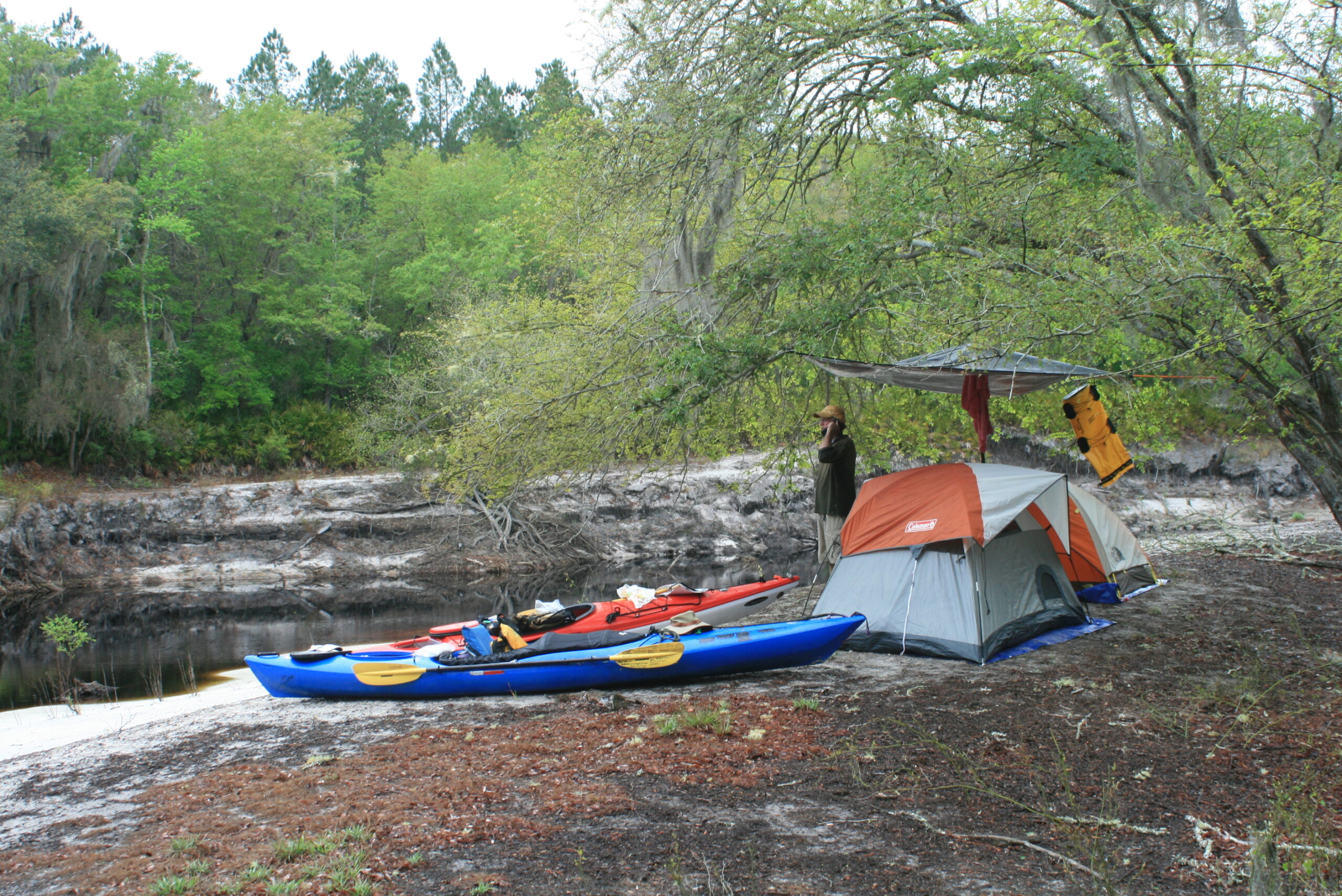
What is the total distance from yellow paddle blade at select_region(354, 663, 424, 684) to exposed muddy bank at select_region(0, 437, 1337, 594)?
39.3ft

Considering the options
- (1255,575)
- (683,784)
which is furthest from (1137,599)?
(683,784)

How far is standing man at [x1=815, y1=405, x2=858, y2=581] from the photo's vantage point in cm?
850

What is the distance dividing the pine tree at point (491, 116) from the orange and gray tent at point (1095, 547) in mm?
43572

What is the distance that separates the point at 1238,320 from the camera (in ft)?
19.4

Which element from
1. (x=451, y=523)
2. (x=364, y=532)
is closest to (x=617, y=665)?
(x=451, y=523)

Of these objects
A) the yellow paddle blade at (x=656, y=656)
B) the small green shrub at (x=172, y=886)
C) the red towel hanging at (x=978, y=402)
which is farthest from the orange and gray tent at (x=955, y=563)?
the small green shrub at (x=172, y=886)

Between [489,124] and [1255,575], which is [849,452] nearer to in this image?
[1255,575]

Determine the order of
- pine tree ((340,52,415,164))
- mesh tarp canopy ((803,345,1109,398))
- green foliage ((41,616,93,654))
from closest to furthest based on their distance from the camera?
1. mesh tarp canopy ((803,345,1109,398))
2. green foliage ((41,616,93,654))
3. pine tree ((340,52,415,164))

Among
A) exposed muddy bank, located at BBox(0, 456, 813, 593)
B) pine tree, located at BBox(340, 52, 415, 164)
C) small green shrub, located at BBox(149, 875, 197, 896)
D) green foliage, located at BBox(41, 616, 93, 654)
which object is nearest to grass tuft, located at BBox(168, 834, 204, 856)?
small green shrub, located at BBox(149, 875, 197, 896)

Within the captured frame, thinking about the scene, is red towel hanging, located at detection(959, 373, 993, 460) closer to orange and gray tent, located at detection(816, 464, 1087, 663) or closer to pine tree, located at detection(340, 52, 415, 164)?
orange and gray tent, located at detection(816, 464, 1087, 663)

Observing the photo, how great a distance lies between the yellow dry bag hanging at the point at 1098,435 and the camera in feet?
23.7

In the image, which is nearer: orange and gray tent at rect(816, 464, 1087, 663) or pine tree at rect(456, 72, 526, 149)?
orange and gray tent at rect(816, 464, 1087, 663)

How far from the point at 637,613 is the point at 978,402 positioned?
145 inches

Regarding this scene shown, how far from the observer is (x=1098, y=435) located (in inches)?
287
